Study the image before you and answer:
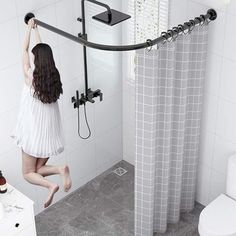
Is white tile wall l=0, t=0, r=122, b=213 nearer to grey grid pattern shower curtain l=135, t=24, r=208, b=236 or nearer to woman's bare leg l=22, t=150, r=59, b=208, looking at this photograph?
woman's bare leg l=22, t=150, r=59, b=208

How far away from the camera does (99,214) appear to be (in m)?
4.44

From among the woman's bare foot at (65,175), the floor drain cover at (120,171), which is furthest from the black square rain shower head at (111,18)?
the floor drain cover at (120,171)

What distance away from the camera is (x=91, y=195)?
15.2 ft

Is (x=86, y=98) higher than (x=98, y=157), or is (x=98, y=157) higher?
(x=86, y=98)

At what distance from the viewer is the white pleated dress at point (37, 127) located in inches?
121

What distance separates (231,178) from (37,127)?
5.22ft

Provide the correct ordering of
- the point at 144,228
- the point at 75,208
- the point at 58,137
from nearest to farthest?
the point at 58,137 → the point at 144,228 → the point at 75,208

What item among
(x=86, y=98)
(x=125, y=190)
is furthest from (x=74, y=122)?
(x=125, y=190)

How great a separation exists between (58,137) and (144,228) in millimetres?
1251

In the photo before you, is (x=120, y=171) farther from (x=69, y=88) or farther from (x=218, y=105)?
(x=218, y=105)

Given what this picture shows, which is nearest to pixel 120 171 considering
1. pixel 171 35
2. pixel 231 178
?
pixel 231 178

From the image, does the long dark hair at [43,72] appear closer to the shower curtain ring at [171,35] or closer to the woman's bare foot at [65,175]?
the woman's bare foot at [65,175]

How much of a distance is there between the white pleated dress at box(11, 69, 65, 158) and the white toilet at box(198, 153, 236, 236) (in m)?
1.22

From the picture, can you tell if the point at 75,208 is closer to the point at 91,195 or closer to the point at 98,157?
the point at 91,195
